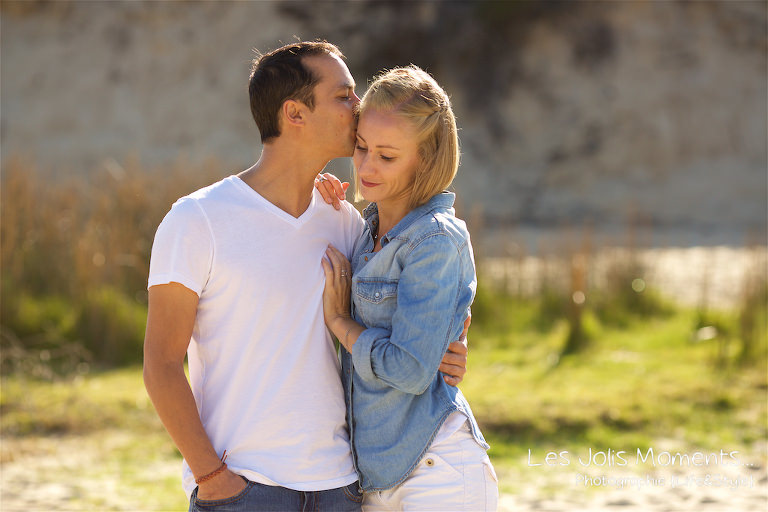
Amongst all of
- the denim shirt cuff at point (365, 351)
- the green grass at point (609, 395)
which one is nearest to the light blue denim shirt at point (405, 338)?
the denim shirt cuff at point (365, 351)

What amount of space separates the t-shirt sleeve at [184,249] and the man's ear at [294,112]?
38 cm

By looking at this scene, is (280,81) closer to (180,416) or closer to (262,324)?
(262,324)

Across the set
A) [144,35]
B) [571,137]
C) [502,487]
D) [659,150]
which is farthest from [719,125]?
[502,487]

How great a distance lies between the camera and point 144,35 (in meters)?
17.4

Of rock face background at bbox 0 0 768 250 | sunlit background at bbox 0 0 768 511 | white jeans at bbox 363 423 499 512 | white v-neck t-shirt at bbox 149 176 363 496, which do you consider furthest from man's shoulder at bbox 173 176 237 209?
rock face background at bbox 0 0 768 250

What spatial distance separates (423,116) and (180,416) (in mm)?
945

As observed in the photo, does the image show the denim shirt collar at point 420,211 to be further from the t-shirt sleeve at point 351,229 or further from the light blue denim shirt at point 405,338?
the t-shirt sleeve at point 351,229

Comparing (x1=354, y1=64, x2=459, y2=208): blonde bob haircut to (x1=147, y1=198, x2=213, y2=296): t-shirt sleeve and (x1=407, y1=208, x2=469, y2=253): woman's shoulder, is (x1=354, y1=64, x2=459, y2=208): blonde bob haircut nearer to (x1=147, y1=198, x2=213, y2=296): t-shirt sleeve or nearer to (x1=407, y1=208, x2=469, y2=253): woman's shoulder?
(x1=407, y1=208, x2=469, y2=253): woman's shoulder

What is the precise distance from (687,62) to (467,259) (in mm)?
16738

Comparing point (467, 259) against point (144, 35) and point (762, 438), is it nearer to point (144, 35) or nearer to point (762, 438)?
point (762, 438)

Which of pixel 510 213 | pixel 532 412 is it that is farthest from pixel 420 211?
pixel 510 213

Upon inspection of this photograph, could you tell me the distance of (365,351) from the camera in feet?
6.79

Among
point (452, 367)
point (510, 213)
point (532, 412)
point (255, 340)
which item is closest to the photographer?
point (255, 340)

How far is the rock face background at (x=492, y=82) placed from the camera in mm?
16453
